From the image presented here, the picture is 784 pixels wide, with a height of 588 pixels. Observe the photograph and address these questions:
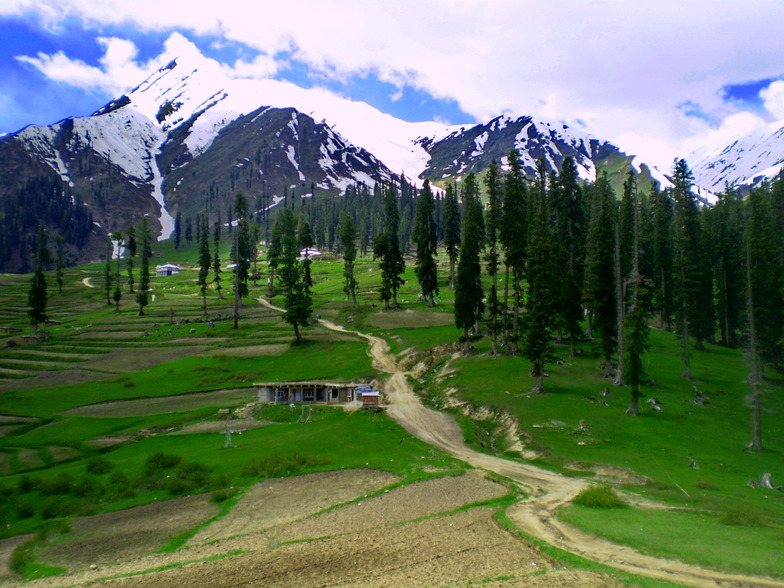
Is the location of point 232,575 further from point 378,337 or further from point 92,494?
point 378,337

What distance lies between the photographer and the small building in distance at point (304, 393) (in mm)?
58000

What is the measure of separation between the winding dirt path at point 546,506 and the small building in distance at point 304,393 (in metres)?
4.96

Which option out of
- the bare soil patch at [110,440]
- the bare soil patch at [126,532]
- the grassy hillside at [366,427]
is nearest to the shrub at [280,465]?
the grassy hillside at [366,427]

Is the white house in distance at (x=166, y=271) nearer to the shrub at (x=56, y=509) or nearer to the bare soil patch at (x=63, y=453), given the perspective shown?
the bare soil patch at (x=63, y=453)

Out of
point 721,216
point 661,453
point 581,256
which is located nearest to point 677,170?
point 581,256

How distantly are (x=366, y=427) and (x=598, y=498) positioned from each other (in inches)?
905

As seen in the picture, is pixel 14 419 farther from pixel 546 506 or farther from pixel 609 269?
pixel 609 269

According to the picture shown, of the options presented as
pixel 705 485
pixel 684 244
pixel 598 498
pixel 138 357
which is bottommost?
pixel 705 485

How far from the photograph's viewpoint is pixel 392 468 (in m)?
31.9

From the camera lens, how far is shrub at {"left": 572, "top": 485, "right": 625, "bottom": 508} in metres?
24.9

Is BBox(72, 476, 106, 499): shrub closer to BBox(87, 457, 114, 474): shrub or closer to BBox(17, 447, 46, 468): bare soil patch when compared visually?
BBox(87, 457, 114, 474): shrub

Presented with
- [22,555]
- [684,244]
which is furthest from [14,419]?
[684,244]

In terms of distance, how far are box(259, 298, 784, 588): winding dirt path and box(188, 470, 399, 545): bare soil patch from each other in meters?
8.18

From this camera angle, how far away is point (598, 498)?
2508cm
